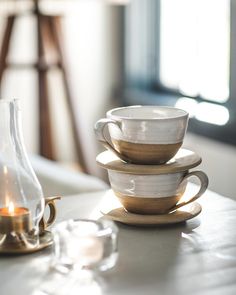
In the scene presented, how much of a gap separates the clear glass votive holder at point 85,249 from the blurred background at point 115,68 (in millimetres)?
1685

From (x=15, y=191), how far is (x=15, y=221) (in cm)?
5

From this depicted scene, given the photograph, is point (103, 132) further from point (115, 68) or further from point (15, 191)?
point (115, 68)

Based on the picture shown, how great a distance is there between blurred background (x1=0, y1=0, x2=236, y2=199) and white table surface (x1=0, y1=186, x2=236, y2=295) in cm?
146

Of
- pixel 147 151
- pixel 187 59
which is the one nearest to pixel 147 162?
pixel 147 151

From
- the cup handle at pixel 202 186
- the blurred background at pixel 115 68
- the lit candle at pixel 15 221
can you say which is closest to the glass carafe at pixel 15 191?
the lit candle at pixel 15 221

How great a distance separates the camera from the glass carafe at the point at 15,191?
3.66 feet

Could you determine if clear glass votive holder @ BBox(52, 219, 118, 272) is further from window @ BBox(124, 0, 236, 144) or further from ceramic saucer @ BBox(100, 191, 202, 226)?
window @ BBox(124, 0, 236, 144)

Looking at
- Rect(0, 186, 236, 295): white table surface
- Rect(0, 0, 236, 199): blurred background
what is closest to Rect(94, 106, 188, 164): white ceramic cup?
Rect(0, 186, 236, 295): white table surface

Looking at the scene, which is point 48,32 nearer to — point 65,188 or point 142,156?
point 65,188

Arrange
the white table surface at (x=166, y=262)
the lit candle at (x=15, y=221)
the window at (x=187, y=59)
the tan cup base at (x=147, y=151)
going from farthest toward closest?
the window at (x=187, y=59) < the tan cup base at (x=147, y=151) < the lit candle at (x=15, y=221) < the white table surface at (x=166, y=262)

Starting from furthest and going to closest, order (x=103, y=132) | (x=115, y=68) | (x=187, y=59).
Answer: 1. (x=115, y=68)
2. (x=187, y=59)
3. (x=103, y=132)

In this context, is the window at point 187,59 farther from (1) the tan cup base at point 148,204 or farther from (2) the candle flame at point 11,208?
(2) the candle flame at point 11,208

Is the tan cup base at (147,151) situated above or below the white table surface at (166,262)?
above

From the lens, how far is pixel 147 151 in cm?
121
